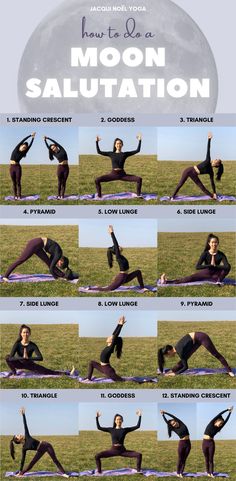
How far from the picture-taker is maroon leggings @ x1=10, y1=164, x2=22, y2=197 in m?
20.9

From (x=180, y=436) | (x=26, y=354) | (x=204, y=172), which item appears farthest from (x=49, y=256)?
(x=180, y=436)

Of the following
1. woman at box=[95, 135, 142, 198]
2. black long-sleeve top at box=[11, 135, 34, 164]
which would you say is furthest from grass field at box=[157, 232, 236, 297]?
black long-sleeve top at box=[11, 135, 34, 164]

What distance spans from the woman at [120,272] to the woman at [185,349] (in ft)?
3.53

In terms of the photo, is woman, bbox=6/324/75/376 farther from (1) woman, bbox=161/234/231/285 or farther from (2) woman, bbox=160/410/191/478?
(1) woman, bbox=161/234/231/285

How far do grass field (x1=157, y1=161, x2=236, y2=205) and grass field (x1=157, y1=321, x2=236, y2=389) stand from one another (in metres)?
2.04

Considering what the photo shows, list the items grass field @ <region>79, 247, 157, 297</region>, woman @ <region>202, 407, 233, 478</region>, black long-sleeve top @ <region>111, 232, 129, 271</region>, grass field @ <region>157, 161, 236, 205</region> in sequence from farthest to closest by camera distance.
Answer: woman @ <region>202, 407, 233, 478</region> → grass field @ <region>157, 161, 236, 205</region> → grass field @ <region>79, 247, 157, 297</region> → black long-sleeve top @ <region>111, 232, 129, 271</region>

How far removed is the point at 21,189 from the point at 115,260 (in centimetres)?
199

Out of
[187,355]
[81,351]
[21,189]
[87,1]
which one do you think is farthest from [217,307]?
[87,1]

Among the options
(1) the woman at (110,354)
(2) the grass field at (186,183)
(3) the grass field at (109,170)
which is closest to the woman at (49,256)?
(3) the grass field at (109,170)

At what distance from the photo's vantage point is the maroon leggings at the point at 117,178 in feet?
68.3

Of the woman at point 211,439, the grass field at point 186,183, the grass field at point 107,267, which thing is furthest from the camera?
the woman at point 211,439

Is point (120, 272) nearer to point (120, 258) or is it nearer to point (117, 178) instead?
point (120, 258)

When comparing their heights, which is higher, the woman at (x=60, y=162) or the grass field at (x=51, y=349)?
the woman at (x=60, y=162)

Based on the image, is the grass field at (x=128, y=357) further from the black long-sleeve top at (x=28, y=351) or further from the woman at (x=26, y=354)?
the black long-sleeve top at (x=28, y=351)
